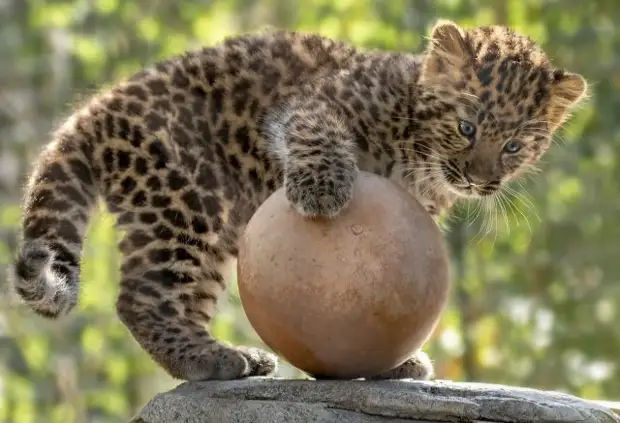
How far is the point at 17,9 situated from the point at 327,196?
9.28m

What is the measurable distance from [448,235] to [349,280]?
608 centimetres

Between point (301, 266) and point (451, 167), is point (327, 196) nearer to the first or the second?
point (301, 266)

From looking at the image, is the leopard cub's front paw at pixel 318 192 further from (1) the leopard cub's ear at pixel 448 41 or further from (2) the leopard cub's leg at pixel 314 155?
(1) the leopard cub's ear at pixel 448 41

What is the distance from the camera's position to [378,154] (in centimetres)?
645

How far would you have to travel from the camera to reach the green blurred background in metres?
11.8

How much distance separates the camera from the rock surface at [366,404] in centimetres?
520

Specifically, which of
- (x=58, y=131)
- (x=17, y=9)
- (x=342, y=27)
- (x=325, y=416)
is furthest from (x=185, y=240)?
(x=17, y=9)

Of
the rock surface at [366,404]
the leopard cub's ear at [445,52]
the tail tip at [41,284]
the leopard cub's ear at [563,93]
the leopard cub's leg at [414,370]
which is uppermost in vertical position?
the leopard cub's ear at [445,52]

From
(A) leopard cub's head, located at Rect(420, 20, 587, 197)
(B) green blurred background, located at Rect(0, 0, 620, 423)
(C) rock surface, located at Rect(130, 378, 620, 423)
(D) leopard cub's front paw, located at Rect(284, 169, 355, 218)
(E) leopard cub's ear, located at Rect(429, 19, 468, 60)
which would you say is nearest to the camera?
(C) rock surface, located at Rect(130, 378, 620, 423)

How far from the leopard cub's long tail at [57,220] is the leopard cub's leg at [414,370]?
5.20 feet

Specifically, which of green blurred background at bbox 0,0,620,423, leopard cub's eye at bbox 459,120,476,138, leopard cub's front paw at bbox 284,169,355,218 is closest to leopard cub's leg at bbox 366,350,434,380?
leopard cub's front paw at bbox 284,169,355,218

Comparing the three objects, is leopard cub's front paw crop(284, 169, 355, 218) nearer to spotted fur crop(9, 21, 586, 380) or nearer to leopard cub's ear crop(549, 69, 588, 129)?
spotted fur crop(9, 21, 586, 380)

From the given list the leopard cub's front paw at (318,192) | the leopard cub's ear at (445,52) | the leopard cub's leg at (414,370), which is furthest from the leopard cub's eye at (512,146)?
the leopard cub's leg at (414,370)

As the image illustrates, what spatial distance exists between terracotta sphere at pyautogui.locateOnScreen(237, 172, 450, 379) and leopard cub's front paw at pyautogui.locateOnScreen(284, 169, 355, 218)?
35 mm
